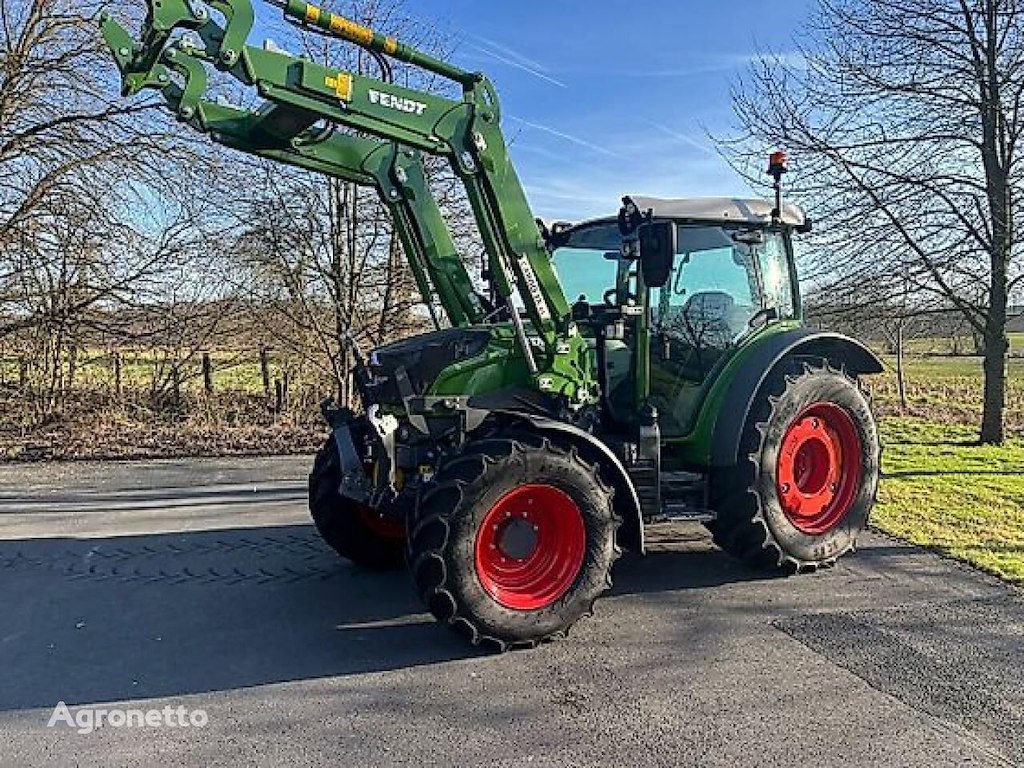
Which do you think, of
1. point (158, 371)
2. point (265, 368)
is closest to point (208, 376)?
point (158, 371)

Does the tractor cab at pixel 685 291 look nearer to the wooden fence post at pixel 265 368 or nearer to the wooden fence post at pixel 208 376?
the wooden fence post at pixel 265 368

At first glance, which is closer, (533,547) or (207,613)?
(533,547)

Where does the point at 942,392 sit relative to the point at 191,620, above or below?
above

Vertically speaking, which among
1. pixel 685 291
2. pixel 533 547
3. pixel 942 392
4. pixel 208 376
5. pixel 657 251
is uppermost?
pixel 657 251

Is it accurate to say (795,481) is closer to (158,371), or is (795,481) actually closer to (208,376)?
(208,376)

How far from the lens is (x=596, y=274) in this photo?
570 cm

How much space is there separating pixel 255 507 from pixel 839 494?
500 centimetres

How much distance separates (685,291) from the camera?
5566 mm

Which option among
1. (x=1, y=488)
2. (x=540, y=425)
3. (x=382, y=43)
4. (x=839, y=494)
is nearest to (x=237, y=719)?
(x=540, y=425)

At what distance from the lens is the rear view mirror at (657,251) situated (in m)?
4.71

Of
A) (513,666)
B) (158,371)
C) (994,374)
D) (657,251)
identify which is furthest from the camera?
(158,371)

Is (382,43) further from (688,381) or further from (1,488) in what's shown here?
(1,488)

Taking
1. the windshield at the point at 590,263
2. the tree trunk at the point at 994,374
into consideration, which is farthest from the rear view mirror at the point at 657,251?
the tree trunk at the point at 994,374

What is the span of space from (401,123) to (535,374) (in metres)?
1.54
